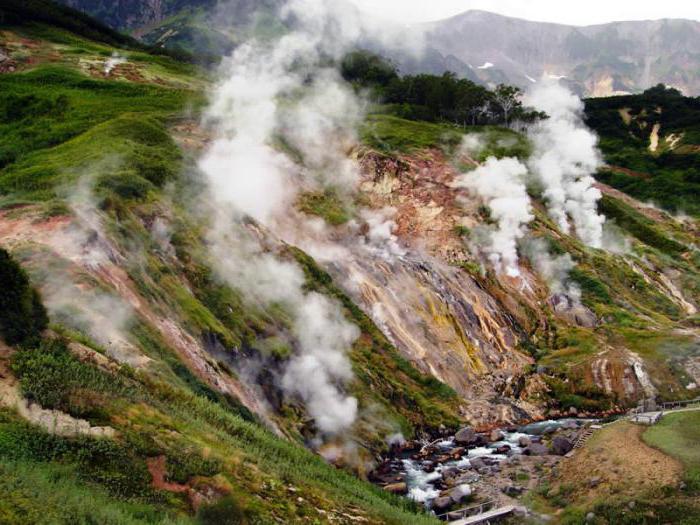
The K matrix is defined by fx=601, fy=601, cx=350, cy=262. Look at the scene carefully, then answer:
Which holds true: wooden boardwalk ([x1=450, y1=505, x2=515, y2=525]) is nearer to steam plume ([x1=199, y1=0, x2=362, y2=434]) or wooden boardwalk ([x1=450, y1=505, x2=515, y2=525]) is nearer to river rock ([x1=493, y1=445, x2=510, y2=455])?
river rock ([x1=493, y1=445, x2=510, y2=455])

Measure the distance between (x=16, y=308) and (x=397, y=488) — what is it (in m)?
19.6

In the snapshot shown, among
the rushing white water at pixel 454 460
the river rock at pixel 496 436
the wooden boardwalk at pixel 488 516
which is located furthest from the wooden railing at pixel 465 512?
the river rock at pixel 496 436

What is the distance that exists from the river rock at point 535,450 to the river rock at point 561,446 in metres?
0.53

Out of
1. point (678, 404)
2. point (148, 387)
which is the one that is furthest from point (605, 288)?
point (148, 387)

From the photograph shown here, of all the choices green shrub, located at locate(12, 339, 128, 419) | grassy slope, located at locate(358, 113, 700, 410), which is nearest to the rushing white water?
grassy slope, located at locate(358, 113, 700, 410)

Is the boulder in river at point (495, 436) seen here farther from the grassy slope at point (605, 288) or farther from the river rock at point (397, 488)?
the river rock at point (397, 488)

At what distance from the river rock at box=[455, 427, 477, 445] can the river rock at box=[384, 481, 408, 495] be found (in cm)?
857

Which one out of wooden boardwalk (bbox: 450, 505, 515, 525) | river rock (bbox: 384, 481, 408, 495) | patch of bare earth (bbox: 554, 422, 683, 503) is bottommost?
river rock (bbox: 384, 481, 408, 495)

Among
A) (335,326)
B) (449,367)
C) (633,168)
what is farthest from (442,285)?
(633,168)

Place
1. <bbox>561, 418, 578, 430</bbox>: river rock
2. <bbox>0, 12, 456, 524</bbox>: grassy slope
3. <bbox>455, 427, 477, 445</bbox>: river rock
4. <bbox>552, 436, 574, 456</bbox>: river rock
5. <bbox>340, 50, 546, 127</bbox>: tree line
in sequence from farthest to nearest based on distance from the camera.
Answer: <bbox>340, 50, 546, 127</bbox>: tree line
<bbox>561, 418, 578, 430</bbox>: river rock
<bbox>455, 427, 477, 445</bbox>: river rock
<bbox>552, 436, 574, 456</bbox>: river rock
<bbox>0, 12, 456, 524</bbox>: grassy slope

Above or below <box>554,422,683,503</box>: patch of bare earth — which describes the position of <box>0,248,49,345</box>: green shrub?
above

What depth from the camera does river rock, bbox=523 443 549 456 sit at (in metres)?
35.4

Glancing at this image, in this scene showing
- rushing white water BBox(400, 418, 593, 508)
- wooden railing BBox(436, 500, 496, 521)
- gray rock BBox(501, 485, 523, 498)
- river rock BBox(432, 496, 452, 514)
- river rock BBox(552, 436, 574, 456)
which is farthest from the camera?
river rock BBox(552, 436, 574, 456)

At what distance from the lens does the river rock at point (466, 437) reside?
124 feet
